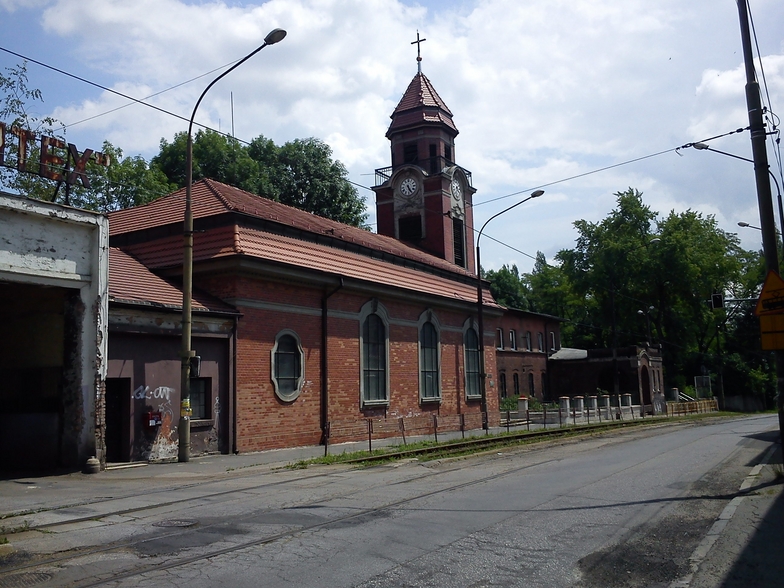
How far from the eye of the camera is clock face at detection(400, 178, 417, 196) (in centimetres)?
4134

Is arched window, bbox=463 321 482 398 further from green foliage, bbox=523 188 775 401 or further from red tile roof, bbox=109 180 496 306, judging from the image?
green foliage, bbox=523 188 775 401

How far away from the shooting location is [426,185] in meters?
40.8

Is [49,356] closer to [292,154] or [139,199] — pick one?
[139,199]

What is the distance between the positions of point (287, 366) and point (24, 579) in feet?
51.0

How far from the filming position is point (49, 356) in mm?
15906

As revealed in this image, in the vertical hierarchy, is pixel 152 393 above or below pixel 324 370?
below

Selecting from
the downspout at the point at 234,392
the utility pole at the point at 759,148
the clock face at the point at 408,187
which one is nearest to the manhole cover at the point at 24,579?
the utility pole at the point at 759,148

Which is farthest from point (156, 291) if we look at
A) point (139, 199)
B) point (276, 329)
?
point (139, 199)

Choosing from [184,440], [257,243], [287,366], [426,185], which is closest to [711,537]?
[184,440]

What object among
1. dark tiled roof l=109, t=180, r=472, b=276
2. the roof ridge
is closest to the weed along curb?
dark tiled roof l=109, t=180, r=472, b=276

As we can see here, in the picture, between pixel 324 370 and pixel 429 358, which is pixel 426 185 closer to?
pixel 429 358

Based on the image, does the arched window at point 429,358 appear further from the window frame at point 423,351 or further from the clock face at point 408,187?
the clock face at point 408,187

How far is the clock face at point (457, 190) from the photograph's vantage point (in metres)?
41.4

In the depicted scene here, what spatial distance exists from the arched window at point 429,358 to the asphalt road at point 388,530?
48.7 ft
